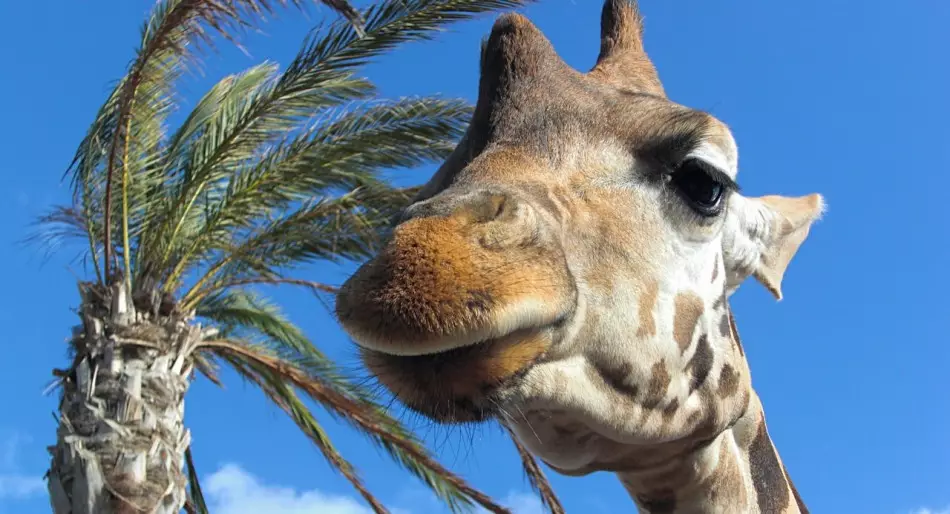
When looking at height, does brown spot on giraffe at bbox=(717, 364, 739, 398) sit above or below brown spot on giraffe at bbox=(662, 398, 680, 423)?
above

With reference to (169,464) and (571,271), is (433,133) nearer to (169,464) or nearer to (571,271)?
(169,464)

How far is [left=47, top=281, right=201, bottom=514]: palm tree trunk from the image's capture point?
6.74 m

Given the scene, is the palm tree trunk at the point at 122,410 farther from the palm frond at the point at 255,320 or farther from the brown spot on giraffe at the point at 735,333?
the brown spot on giraffe at the point at 735,333

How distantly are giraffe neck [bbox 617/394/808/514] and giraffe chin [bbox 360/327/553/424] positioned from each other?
82 cm

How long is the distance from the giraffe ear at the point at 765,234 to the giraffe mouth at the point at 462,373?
110 centimetres

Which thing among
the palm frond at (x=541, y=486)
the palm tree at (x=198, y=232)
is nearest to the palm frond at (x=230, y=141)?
the palm tree at (x=198, y=232)

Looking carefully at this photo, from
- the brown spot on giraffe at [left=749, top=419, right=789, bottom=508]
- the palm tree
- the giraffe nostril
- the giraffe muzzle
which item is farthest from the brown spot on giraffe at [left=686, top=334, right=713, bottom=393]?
the palm tree

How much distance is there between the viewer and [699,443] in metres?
2.46

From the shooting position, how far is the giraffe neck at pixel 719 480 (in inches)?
98.5

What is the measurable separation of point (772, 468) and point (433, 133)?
16.9ft

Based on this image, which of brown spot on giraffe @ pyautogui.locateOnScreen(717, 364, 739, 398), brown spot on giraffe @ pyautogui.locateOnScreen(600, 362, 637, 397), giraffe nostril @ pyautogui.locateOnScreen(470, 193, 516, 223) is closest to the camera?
giraffe nostril @ pyautogui.locateOnScreen(470, 193, 516, 223)

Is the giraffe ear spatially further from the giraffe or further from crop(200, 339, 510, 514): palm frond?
crop(200, 339, 510, 514): palm frond

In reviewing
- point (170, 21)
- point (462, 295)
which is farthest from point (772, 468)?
point (170, 21)

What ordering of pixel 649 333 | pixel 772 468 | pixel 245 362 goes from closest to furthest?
pixel 649 333 < pixel 772 468 < pixel 245 362
